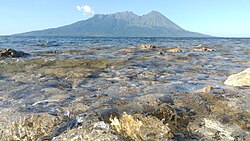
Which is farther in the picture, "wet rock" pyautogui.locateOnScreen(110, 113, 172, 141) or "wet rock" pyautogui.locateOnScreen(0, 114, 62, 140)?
"wet rock" pyautogui.locateOnScreen(0, 114, 62, 140)

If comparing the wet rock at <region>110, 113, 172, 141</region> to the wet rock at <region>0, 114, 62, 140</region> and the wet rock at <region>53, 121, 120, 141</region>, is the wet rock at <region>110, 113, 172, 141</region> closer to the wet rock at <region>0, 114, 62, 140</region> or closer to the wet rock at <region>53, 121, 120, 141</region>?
the wet rock at <region>53, 121, 120, 141</region>

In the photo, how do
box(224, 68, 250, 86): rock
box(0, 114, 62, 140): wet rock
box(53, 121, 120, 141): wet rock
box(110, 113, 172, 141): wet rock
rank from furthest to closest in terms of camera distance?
box(224, 68, 250, 86): rock
box(0, 114, 62, 140): wet rock
box(110, 113, 172, 141): wet rock
box(53, 121, 120, 141): wet rock

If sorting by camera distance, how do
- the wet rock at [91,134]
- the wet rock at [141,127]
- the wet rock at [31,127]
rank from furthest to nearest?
the wet rock at [31,127]
the wet rock at [141,127]
the wet rock at [91,134]

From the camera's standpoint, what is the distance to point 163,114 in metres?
5.60

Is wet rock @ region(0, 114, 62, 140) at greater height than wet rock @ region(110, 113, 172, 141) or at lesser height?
lesser

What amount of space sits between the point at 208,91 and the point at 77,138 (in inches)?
191

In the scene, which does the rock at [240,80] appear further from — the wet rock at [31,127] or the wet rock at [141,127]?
the wet rock at [31,127]

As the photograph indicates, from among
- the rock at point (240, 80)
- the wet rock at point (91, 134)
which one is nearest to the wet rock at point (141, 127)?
the wet rock at point (91, 134)

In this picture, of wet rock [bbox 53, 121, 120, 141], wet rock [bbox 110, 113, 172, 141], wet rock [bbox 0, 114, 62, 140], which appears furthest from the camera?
wet rock [bbox 0, 114, 62, 140]

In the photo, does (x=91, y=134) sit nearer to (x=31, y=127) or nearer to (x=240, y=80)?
(x=31, y=127)

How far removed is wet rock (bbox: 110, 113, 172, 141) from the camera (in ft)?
15.4

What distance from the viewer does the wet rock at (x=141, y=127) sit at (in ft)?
15.4

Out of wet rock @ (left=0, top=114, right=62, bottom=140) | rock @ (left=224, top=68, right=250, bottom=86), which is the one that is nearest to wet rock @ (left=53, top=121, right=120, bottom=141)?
wet rock @ (left=0, top=114, right=62, bottom=140)

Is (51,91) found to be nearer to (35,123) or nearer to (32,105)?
(32,105)
